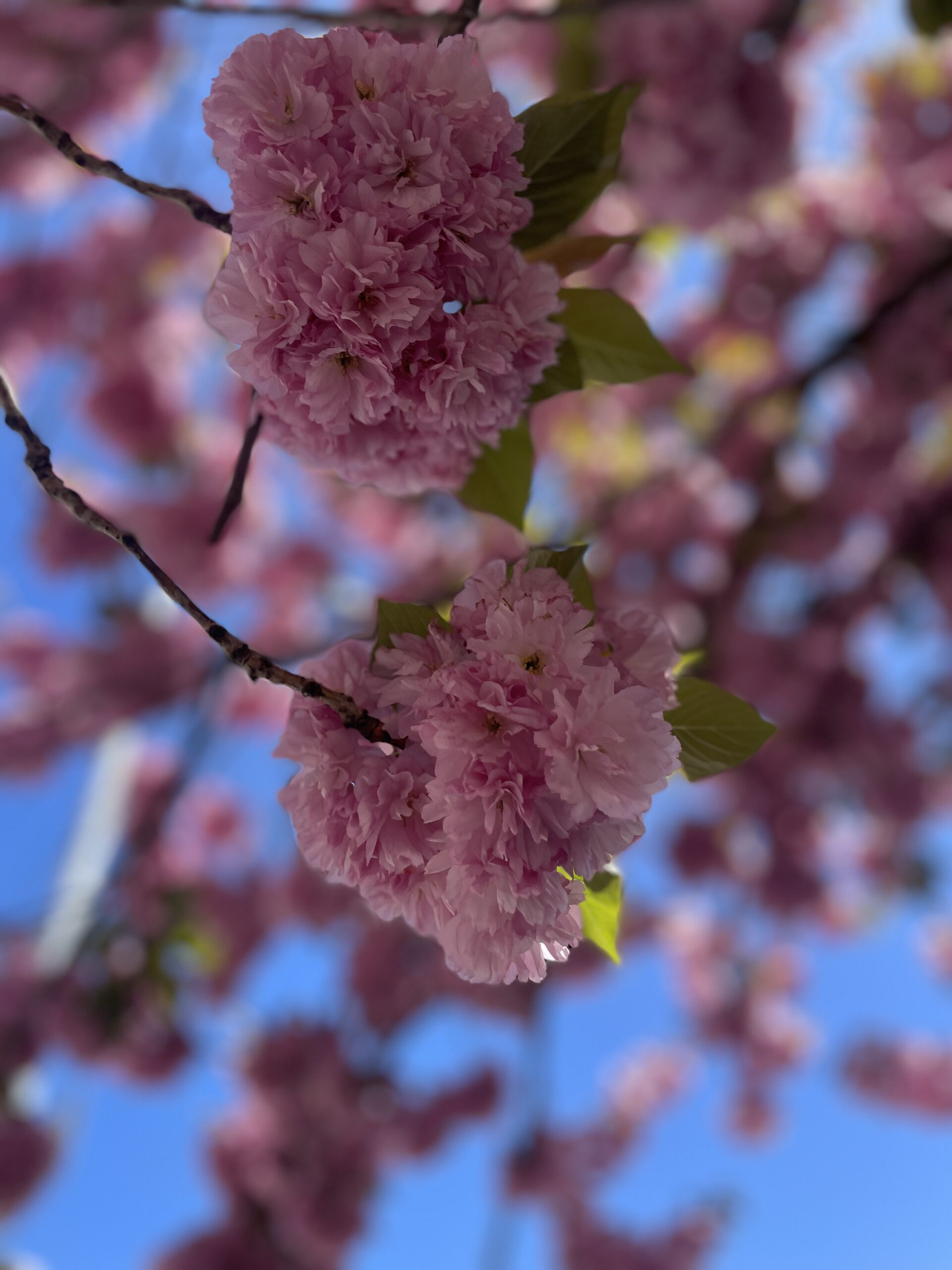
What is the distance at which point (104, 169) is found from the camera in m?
0.50

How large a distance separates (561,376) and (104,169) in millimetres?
299

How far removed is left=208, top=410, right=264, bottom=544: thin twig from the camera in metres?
0.54

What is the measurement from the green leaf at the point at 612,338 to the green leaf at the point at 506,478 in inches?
2.6

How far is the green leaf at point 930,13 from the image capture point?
92 centimetres

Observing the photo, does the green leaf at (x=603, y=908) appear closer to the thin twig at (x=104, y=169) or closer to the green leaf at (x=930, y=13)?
the thin twig at (x=104, y=169)

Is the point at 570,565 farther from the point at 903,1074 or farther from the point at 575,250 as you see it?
the point at 903,1074

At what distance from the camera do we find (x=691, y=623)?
274cm

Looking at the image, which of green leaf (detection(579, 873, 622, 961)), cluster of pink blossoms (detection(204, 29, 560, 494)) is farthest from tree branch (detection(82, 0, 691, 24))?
green leaf (detection(579, 873, 622, 961))

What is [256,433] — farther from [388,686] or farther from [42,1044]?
[42,1044]

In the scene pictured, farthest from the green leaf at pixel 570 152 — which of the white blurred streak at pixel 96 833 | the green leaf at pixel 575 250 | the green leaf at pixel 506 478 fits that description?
the white blurred streak at pixel 96 833

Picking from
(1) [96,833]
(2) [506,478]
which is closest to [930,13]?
(2) [506,478]

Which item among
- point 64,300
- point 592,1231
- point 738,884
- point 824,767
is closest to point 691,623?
point 824,767

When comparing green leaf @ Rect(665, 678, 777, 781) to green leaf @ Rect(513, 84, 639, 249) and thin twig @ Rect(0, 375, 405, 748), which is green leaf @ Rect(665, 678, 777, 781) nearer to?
thin twig @ Rect(0, 375, 405, 748)

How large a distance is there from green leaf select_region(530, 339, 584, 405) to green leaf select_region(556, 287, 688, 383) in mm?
15
